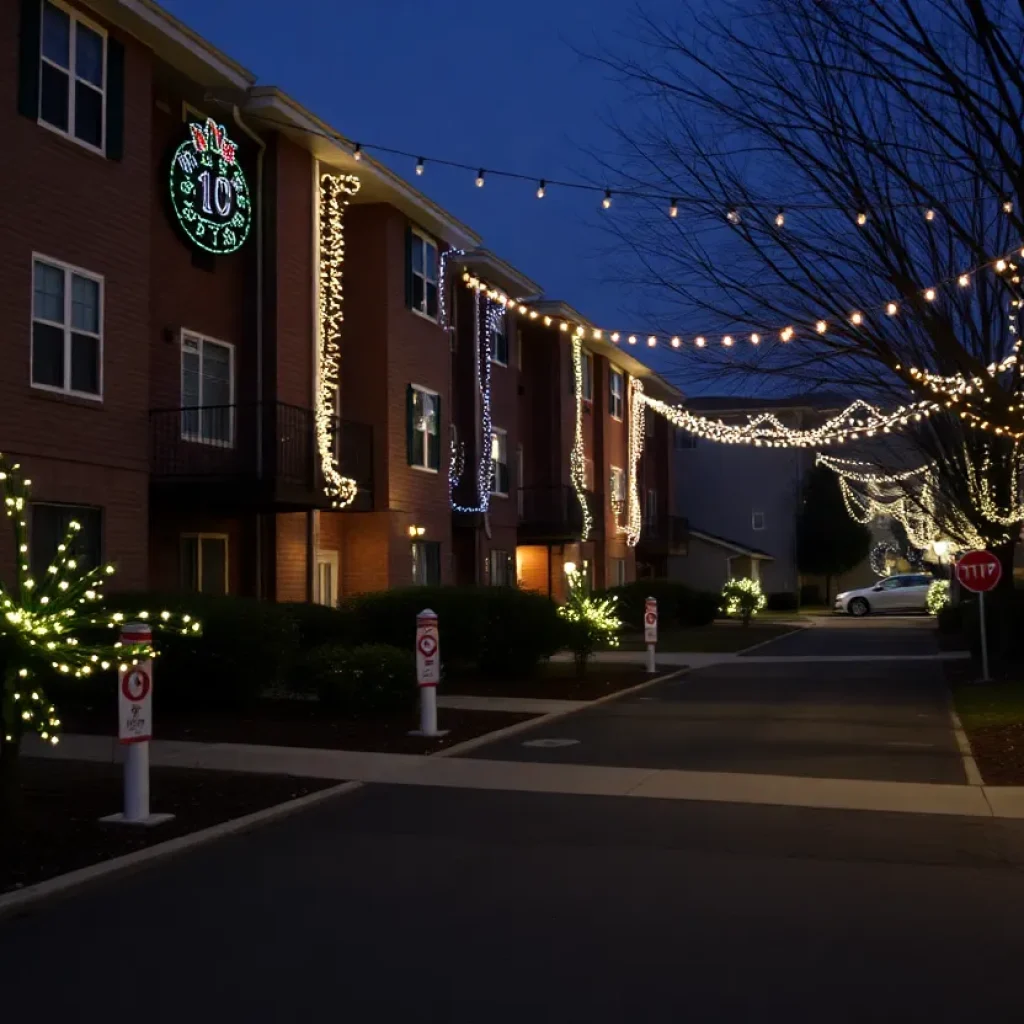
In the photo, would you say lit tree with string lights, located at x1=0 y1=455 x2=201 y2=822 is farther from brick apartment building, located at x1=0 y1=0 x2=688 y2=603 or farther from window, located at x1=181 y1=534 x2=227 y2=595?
window, located at x1=181 y1=534 x2=227 y2=595

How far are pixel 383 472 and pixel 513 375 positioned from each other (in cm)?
1055

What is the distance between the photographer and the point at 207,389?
20.3 meters

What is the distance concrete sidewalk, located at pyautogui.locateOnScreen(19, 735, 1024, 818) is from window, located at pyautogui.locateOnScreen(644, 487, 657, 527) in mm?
36648

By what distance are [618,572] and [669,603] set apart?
3.31m

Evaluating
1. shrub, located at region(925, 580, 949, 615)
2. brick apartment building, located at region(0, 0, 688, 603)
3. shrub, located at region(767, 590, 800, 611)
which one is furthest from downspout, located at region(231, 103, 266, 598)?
shrub, located at region(767, 590, 800, 611)

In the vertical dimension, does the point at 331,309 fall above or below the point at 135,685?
above

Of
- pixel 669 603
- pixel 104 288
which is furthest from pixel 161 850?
pixel 669 603

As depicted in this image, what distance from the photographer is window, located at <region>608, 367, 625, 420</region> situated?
143 ft

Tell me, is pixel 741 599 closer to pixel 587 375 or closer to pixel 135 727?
pixel 587 375

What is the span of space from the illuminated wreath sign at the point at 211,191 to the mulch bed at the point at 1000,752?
12.3 metres

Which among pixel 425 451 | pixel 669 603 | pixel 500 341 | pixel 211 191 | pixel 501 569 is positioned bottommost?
pixel 669 603

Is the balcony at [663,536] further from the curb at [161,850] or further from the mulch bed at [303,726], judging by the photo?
the curb at [161,850]

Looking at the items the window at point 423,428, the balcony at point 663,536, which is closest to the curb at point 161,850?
the window at point 423,428

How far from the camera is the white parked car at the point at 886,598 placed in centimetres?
5462
